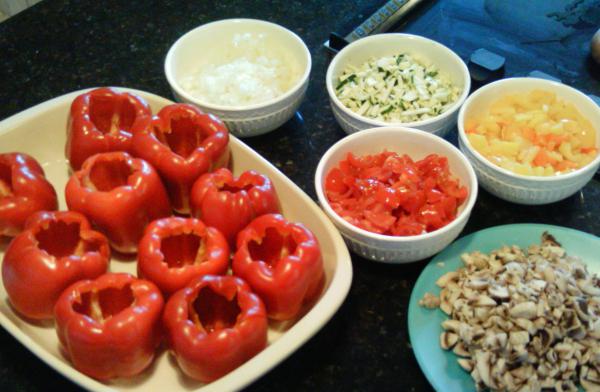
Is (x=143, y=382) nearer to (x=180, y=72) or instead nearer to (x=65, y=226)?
(x=65, y=226)

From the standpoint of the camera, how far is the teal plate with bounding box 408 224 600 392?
995mm

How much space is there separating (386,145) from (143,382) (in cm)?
65

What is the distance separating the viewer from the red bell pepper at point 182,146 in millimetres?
1183

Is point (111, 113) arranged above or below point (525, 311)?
above

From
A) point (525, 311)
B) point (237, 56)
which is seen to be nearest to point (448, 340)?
point (525, 311)

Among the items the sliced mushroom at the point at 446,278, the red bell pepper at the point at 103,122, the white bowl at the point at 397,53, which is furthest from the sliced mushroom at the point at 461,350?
the red bell pepper at the point at 103,122

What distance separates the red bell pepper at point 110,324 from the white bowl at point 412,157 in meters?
0.36

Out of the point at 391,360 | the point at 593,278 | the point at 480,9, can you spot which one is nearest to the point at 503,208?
the point at 593,278

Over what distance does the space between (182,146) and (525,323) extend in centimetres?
73

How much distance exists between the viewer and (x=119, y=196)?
1.11 m

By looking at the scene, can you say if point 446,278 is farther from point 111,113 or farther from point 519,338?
point 111,113

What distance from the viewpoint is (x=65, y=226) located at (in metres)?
1.09

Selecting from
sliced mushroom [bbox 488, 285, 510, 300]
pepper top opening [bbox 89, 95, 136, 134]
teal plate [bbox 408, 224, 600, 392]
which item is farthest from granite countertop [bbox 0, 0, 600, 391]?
pepper top opening [bbox 89, 95, 136, 134]

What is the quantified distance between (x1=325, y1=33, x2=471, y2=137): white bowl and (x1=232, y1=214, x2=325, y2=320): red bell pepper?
352 mm
